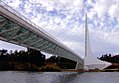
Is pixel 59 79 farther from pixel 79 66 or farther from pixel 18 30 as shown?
pixel 79 66

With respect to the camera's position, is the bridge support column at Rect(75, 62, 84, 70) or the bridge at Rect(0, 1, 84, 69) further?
the bridge support column at Rect(75, 62, 84, 70)

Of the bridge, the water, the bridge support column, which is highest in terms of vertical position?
the bridge support column

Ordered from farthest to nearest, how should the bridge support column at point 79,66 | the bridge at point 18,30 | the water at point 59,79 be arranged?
the bridge support column at point 79,66, the water at point 59,79, the bridge at point 18,30

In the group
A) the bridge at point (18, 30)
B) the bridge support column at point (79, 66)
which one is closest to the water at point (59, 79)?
the bridge at point (18, 30)

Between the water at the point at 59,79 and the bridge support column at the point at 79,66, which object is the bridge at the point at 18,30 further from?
the bridge support column at the point at 79,66

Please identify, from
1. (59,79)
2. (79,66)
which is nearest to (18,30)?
(59,79)

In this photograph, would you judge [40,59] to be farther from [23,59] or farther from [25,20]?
[25,20]

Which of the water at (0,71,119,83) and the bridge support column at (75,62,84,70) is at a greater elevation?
the bridge support column at (75,62,84,70)

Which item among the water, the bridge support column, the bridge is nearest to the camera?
the bridge

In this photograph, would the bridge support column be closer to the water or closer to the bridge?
the water

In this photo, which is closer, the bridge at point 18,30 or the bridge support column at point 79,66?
the bridge at point 18,30

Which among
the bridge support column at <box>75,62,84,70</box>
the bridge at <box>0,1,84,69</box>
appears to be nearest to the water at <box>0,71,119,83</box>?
the bridge at <box>0,1,84,69</box>

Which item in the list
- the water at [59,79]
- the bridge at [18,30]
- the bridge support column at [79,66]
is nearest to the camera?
the bridge at [18,30]

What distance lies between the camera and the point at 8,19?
2153cm
